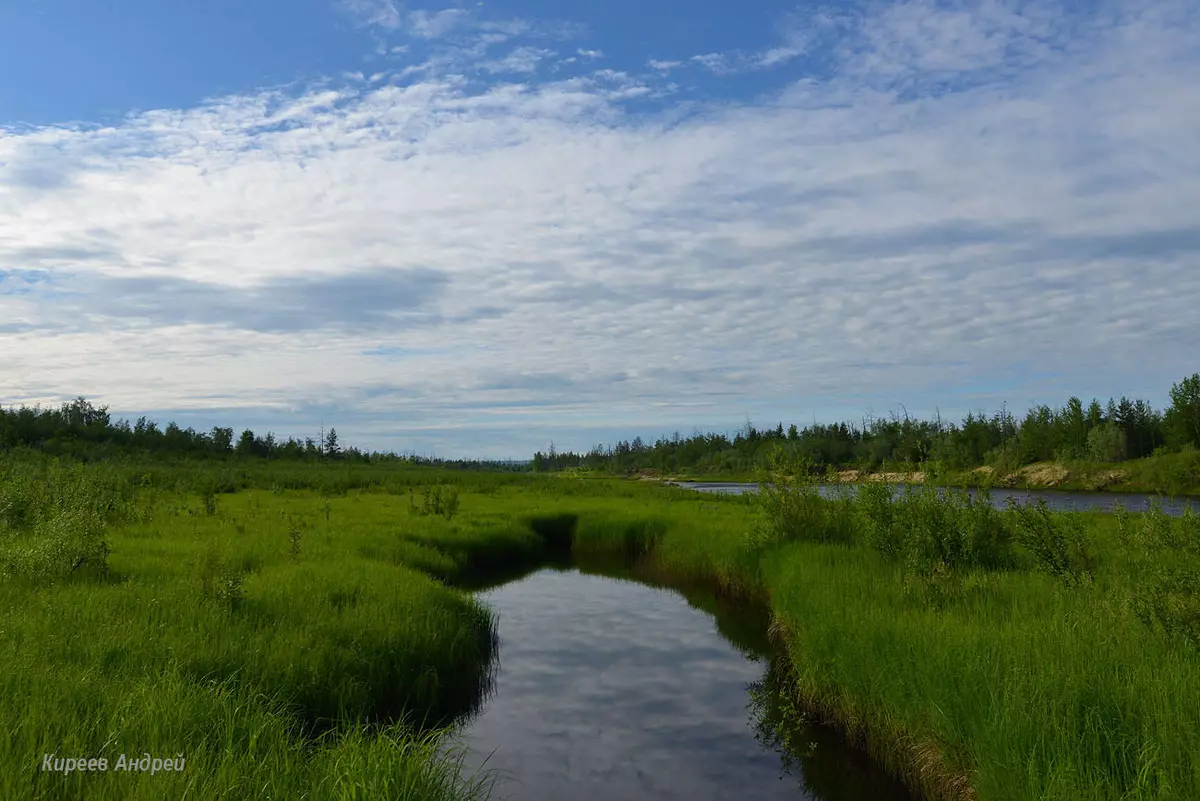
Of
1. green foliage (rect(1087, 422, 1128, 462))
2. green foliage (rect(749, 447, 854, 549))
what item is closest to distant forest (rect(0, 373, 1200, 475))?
green foliage (rect(1087, 422, 1128, 462))

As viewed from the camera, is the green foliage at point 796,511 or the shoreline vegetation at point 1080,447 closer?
the green foliage at point 796,511

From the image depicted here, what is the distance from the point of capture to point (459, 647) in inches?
542

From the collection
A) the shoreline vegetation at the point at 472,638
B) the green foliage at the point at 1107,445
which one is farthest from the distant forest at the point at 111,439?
the green foliage at the point at 1107,445

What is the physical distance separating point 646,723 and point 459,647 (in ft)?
13.3

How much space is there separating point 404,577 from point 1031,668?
43.5 feet

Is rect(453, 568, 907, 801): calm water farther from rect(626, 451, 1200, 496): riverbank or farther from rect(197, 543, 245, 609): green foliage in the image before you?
rect(626, 451, 1200, 496): riverbank

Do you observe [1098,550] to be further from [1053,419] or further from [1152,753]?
[1053,419]

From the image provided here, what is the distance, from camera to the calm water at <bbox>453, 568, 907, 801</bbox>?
32.5 ft

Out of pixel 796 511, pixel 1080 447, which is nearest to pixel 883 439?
pixel 1080 447

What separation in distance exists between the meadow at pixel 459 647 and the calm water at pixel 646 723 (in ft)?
1.96

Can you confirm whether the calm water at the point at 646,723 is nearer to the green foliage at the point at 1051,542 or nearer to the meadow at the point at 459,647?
the meadow at the point at 459,647

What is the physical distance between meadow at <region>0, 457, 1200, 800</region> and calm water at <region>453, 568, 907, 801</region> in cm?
60

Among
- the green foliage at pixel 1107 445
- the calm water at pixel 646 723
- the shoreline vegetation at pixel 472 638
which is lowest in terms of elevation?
the calm water at pixel 646 723

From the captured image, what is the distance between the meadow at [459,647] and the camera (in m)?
6.31
